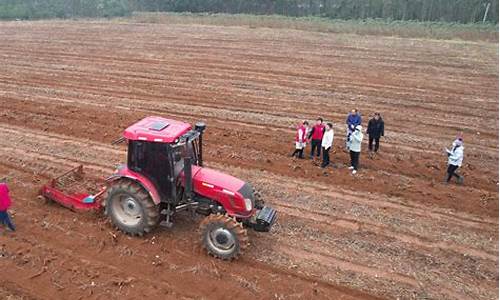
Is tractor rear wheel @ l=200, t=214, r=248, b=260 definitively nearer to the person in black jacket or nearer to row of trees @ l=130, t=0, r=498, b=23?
the person in black jacket

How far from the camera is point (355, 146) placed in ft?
36.7

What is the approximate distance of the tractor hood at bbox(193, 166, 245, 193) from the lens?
7.59 metres

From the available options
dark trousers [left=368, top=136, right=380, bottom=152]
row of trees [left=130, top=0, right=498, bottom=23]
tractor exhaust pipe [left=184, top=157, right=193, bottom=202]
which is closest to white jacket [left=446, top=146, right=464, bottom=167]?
dark trousers [left=368, top=136, right=380, bottom=152]

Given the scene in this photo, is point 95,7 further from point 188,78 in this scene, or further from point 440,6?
point 440,6

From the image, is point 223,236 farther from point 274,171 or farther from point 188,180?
point 274,171

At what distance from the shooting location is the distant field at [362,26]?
3419cm

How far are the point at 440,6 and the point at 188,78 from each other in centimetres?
3652

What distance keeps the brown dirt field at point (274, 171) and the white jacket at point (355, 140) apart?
667 mm

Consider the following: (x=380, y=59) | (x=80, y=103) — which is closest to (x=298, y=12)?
(x=380, y=59)

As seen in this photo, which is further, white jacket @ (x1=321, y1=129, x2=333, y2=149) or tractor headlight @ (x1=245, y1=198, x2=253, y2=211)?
white jacket @ (x1=321, y1=129, x2=333, y2=149)

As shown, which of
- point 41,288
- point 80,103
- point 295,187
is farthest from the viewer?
point 80,103

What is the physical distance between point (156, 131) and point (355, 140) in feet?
18.1

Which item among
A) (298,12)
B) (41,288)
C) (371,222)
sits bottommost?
(41,288)

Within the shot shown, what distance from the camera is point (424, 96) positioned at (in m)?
18.2
